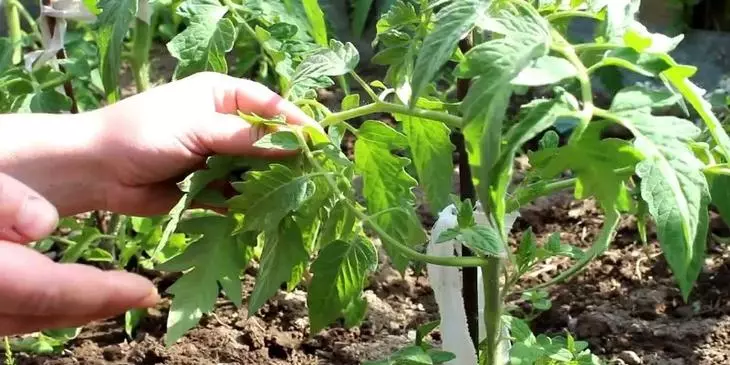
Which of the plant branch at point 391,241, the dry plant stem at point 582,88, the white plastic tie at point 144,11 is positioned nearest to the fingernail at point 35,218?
the plant branch at point 391,241

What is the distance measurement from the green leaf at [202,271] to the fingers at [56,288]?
0.41 ft

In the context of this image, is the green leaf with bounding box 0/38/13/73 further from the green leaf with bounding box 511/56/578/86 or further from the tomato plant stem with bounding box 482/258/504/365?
the green leaf with bounding box 511/56/578/86

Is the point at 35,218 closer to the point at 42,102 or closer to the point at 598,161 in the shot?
the point at 598,161

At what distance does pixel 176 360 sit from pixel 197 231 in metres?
0.56

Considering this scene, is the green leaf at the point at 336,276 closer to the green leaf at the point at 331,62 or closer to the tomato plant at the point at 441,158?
the tomato plant at the point at 441,158

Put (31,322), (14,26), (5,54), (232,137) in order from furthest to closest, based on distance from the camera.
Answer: (14,26), (5,54), (232,137), (31,322)

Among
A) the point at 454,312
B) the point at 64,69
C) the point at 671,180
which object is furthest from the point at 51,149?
the point at 671,180

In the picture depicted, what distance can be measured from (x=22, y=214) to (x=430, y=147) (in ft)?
1.35

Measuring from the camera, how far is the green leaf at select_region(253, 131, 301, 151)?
0.90 m

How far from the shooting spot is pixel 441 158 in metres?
1.04

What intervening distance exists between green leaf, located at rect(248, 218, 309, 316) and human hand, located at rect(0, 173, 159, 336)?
0.38ft

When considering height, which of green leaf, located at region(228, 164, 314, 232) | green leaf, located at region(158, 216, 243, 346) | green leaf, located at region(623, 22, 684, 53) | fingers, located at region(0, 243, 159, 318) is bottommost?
green leaf, located at region(158, 216, 243, 346)

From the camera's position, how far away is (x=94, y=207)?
47.1 inches

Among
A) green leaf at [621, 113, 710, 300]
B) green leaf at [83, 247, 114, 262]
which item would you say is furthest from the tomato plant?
green leaf at [83, 247, 114, 262]
